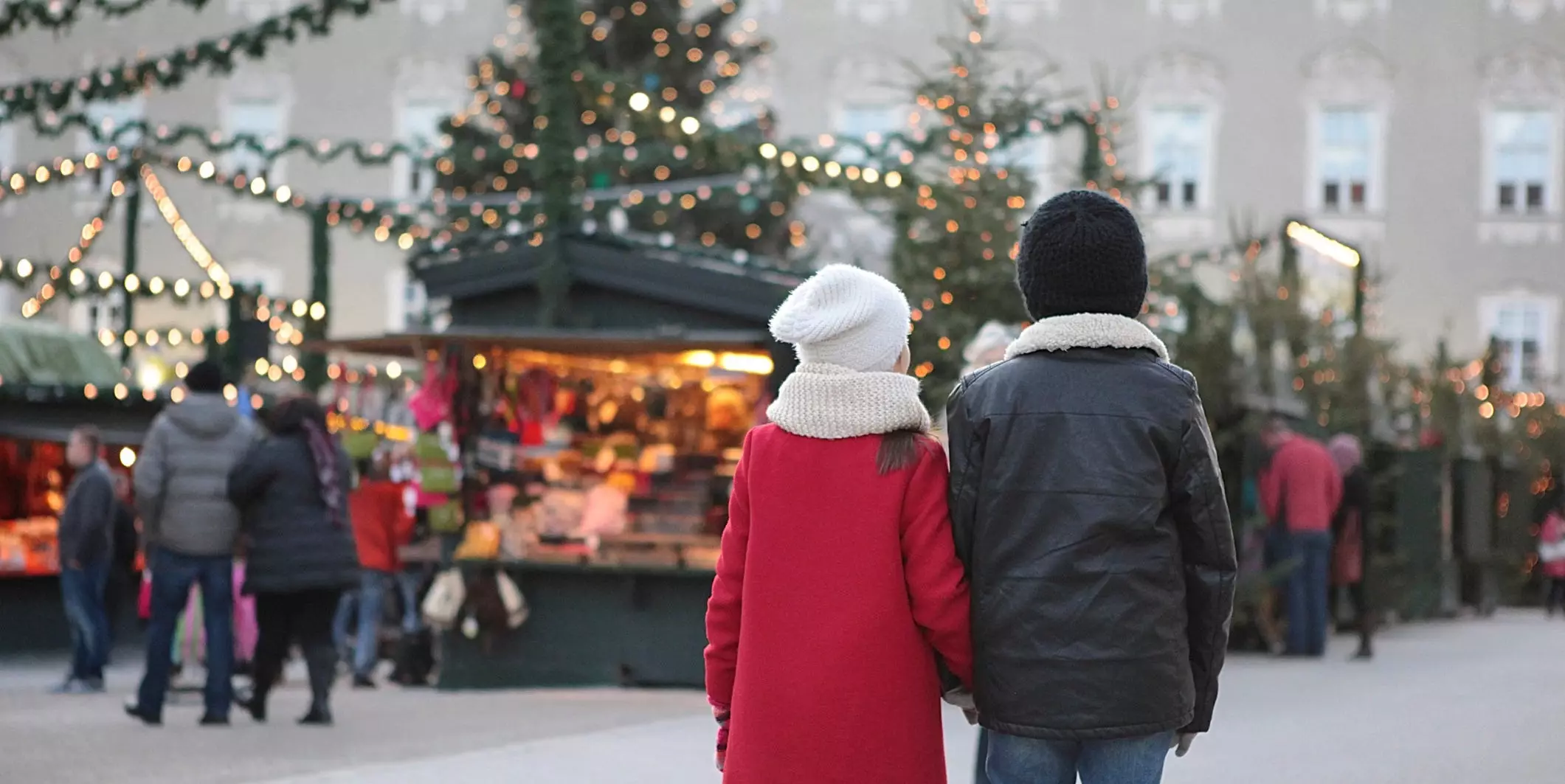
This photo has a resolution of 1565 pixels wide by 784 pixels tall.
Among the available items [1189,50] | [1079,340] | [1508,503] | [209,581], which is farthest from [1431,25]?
[1079,340]

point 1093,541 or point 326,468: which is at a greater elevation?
point 1093,541

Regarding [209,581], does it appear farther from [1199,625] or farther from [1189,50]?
[1189,50]

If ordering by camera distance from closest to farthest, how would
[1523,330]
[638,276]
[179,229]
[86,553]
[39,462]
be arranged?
[638,276] → [86,553] → [39,462] → [179,229] → [1523,330]

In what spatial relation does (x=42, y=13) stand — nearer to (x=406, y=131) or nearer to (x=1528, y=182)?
(x=406, y=131)

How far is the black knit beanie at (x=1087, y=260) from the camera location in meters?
4.95

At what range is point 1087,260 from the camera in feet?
16.2

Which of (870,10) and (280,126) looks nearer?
(280,126)

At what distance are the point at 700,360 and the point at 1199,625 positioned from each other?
10.5m

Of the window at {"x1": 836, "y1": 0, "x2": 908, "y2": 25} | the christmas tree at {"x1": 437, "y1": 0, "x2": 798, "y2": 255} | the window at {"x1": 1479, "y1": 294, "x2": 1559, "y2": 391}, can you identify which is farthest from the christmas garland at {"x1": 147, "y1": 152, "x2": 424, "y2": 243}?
the window at {"x1": 1479, "y1": 294, "x2": 1559, "y2": 391}

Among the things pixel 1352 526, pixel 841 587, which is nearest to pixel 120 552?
pixel 1352 526

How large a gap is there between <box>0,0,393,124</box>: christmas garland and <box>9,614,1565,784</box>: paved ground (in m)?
3.49

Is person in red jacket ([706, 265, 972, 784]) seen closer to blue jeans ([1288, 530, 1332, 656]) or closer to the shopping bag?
the shopping bag

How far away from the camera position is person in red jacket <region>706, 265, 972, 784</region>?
486 centimetres

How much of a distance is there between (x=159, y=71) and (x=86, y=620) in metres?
3.89
